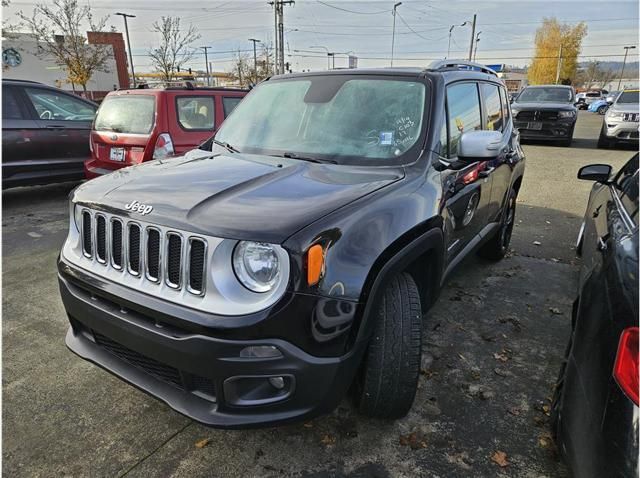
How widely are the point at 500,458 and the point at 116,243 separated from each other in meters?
2.10

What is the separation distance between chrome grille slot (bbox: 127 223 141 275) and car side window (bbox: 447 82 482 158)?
75.4 inches

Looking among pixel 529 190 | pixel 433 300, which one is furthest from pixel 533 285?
pixel 529 190

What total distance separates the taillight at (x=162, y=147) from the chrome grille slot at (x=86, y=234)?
3.47 meters

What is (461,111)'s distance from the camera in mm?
3105

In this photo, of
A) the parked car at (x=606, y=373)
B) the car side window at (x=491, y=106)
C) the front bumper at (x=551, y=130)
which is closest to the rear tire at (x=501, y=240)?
the car side window at (x=491, y=106)

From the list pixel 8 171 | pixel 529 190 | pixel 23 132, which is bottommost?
pixel 529 190

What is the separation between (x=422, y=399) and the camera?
8.40 ft

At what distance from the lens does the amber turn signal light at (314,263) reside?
1679 mm

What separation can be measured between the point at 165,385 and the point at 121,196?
0.89 metres

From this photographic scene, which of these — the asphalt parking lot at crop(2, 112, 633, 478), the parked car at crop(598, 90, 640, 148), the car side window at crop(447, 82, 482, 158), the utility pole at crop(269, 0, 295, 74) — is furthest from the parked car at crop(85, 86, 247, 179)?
the utility pole at crop(269, 0, 295, 74)

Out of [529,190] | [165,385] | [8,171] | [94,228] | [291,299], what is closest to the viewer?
[291,299]

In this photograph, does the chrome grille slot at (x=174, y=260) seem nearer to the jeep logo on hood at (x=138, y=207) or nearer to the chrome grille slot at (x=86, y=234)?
the jeep logo on hood at (x=138, y=207)

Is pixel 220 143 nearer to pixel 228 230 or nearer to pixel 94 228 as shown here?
pixel 94 228

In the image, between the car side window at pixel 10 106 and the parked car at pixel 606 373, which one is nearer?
the parked car at pixel 606 373
